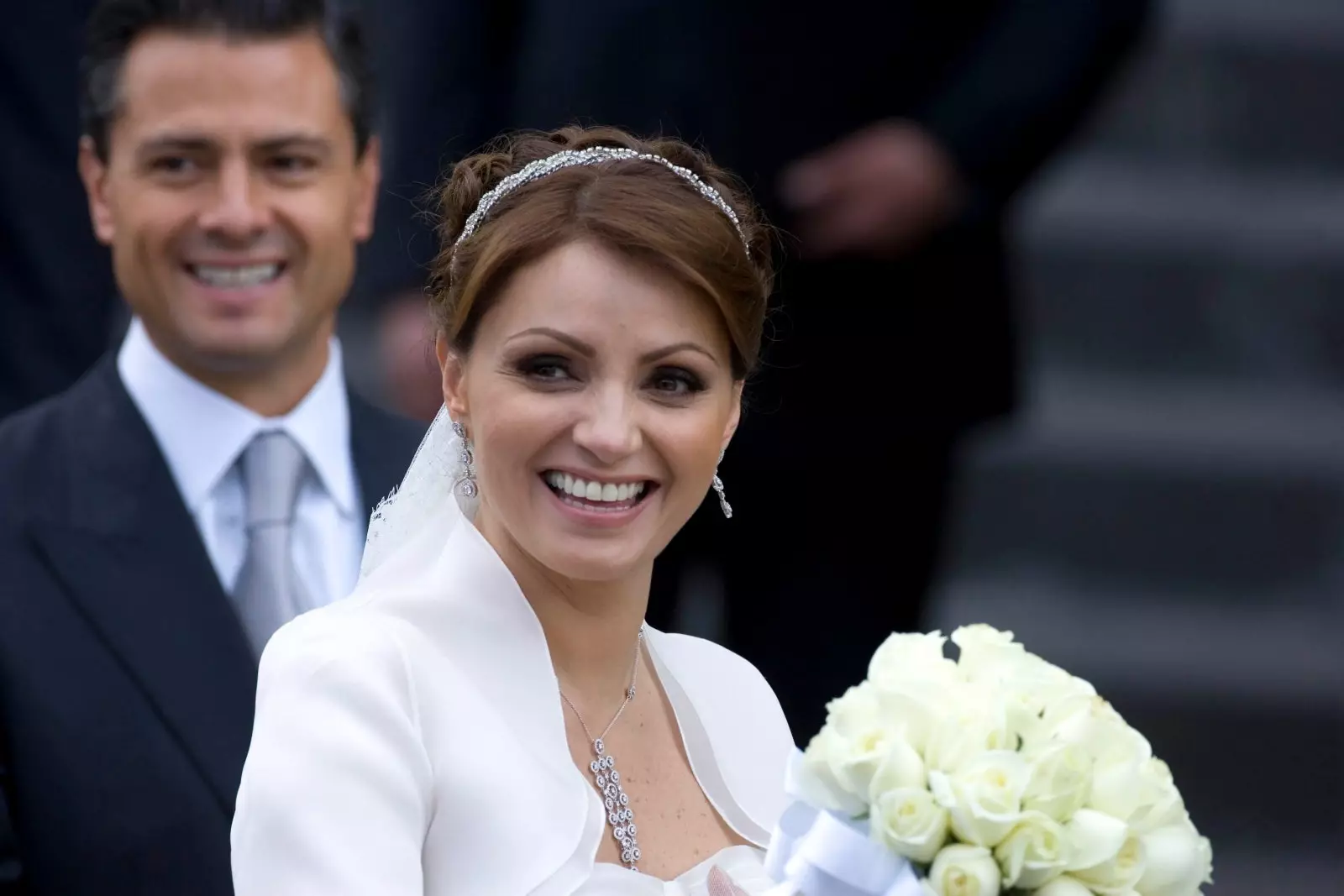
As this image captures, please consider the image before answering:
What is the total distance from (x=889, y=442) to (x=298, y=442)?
1.26m

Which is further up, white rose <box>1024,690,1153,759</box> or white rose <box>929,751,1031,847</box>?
white rose <box>1024,690,1153,759</box>

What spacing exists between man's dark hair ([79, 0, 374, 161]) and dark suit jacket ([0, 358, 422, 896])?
2.10 ft

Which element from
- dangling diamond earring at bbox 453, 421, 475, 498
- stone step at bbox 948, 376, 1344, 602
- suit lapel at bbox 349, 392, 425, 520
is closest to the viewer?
dangling diamond earring at bbox 453, 421, 475, 498

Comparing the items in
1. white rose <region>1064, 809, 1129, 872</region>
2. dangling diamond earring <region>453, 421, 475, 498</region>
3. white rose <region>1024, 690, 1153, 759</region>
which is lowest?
white rose <region>1064, 809, 1129, 872</region>

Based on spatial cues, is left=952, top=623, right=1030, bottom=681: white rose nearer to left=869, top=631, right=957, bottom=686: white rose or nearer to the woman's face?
left=869, top=631, right=957, bottom=686: white rose

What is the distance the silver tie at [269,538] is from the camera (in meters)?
3.99

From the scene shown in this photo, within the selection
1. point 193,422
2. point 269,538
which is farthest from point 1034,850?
point 193,422

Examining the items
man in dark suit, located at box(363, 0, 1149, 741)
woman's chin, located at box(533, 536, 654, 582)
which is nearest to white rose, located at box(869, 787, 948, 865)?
woman's chin, located at box(533, 536, 654, 582)

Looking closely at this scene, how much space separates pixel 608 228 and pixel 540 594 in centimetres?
48

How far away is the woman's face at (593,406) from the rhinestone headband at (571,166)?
158mm

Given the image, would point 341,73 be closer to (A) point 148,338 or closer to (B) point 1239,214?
(A) point 148,338

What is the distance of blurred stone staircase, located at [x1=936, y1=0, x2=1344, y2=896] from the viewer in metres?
5.43

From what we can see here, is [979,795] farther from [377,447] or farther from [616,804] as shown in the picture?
[377,447]

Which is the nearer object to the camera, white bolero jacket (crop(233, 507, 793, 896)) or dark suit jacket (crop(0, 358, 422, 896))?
white bolero jacket (crop(233, 507, 793, 896))
